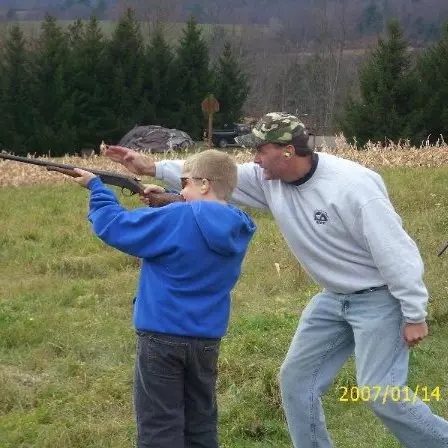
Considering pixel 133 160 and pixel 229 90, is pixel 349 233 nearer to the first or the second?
pixel 133 160

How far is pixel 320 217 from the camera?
13.2 feet

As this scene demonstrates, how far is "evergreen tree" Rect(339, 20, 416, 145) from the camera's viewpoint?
31500 millimetres

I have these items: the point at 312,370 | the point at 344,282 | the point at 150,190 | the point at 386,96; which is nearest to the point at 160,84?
the point at 386,96

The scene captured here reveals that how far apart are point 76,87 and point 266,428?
36.5m

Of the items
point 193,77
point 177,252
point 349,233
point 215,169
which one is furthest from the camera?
point 193,77

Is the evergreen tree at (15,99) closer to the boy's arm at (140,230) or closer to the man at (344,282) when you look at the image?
the man at (344,282)

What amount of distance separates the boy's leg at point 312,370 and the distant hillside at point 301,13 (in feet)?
236

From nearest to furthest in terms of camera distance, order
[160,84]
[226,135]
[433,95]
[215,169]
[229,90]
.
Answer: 1. [215,169]
2. [433,95]
3. [226,135]
4. [160,84]
5. [229,90]

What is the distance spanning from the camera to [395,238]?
3.87m

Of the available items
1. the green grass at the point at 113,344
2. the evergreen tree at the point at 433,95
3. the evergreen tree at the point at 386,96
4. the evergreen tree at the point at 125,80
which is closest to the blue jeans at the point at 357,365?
the green grass at the point at 113,344

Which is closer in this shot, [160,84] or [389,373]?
[389,373]

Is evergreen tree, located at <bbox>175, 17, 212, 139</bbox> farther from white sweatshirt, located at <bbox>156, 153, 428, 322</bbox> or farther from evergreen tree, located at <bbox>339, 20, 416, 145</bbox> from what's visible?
white sweatshirt, located at <bbox>156, 153, 428, 322</bbox>

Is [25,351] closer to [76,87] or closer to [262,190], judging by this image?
[262,190]

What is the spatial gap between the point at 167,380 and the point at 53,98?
3688cm
